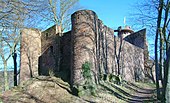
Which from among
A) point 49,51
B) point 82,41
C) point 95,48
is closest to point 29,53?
point 49,51

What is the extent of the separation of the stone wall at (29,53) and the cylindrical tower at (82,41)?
233 inches

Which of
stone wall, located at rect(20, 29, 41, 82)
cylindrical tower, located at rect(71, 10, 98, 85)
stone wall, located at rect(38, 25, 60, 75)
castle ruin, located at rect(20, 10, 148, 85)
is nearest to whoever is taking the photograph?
cylindrical tower, located at rect(71, 10, 98, 85)

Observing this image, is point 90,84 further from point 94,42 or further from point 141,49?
point 141,49

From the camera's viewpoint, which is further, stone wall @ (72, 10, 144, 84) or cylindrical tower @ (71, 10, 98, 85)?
stone wall @ (72, 10, 144, 84)

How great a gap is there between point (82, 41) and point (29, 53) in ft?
22.9

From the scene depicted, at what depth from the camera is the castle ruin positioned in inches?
595

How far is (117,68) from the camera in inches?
792

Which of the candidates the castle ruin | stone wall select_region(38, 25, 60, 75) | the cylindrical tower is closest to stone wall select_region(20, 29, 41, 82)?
the castle ruin

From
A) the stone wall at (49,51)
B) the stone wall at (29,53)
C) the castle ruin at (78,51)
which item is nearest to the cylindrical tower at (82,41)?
the castle ruin at (78,51)

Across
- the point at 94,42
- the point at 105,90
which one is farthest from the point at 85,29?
the point at 105,90

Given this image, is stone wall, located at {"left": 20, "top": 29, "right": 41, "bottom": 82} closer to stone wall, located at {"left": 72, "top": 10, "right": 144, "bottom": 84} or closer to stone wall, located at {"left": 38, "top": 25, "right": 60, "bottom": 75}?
stone wall, located at {"left": 38, "top": 25, "right": 60, "bottom": 75}

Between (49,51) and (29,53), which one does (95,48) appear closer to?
(49,51)

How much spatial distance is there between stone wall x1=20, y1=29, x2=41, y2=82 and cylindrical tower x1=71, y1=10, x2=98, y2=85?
19.4ft

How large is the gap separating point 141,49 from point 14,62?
14653 millimetres
